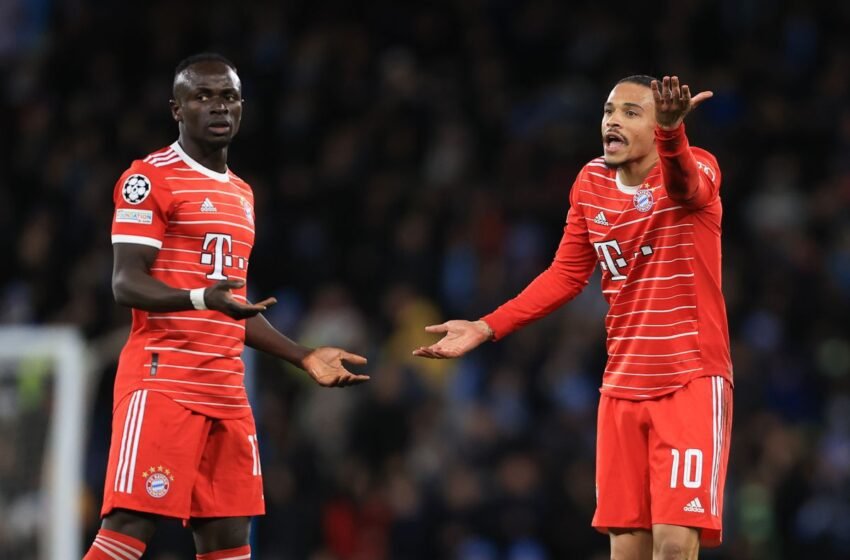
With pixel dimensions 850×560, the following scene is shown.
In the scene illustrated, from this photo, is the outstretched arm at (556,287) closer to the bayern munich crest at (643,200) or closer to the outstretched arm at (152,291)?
the bayern munich crest at (643,200)

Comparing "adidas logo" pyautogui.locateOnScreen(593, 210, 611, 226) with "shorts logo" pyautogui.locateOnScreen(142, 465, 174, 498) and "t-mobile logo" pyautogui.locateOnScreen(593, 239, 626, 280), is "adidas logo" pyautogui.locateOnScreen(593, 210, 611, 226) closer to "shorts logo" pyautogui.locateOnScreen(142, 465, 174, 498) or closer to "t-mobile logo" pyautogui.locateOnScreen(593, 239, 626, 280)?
"t-mobile logo" pyautogui.locateOnScreen(593, 239, 626, 280)

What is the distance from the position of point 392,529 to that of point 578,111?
4.94m

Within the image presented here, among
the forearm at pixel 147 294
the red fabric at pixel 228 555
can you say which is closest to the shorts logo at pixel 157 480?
the red fabric at pixel 228 555

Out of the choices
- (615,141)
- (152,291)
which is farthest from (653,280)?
(152,291)

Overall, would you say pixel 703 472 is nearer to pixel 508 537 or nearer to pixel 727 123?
pixel 508 537

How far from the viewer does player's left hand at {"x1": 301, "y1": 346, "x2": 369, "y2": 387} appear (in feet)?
19.7

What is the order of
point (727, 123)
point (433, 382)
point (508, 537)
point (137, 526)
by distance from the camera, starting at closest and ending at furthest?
point (137, 526) → point (508, 537) → point (433, 382) → point (727, 123)

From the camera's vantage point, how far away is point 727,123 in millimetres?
14180

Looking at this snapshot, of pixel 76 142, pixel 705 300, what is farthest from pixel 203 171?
pixel 76 142

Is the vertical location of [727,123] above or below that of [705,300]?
above

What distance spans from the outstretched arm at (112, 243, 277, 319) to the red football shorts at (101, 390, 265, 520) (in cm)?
40

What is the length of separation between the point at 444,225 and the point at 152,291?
799 centimetres

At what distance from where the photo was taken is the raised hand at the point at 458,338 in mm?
6207

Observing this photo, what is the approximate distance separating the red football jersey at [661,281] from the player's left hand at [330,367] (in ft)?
3.39
